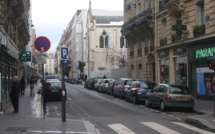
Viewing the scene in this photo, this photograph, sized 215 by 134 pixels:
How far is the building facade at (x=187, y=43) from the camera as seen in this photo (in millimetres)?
26125

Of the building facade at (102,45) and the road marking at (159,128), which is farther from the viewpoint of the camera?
the building facade at (102,45)

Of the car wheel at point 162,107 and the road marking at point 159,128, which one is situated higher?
the car wheel at point 162,107

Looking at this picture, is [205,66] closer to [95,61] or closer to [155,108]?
[155,108]

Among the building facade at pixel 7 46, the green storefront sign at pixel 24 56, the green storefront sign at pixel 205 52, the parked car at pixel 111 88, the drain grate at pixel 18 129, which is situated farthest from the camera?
the green storefront sign at pixel 24 56

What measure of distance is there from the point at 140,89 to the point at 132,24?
18932mm

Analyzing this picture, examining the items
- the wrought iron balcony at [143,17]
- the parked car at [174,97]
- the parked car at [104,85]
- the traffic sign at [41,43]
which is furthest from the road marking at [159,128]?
the wrought iron balcony at [143,17]

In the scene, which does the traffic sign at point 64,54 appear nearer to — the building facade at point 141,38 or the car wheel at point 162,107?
the car wheel at point 162,107

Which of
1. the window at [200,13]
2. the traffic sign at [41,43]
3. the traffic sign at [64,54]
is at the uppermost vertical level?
the window at [200,13]

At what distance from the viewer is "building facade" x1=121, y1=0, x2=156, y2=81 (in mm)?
39294

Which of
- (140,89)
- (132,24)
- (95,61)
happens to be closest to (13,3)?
(140,89)

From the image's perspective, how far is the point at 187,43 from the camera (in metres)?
29.2

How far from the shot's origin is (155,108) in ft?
74.7

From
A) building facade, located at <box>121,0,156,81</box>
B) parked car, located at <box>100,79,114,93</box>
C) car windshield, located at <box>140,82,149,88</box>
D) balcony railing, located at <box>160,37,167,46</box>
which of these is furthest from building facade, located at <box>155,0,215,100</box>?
parked car, located at <box>100,79,114,93</box>

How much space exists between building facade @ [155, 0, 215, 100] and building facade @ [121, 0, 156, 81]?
2659 millimetres
